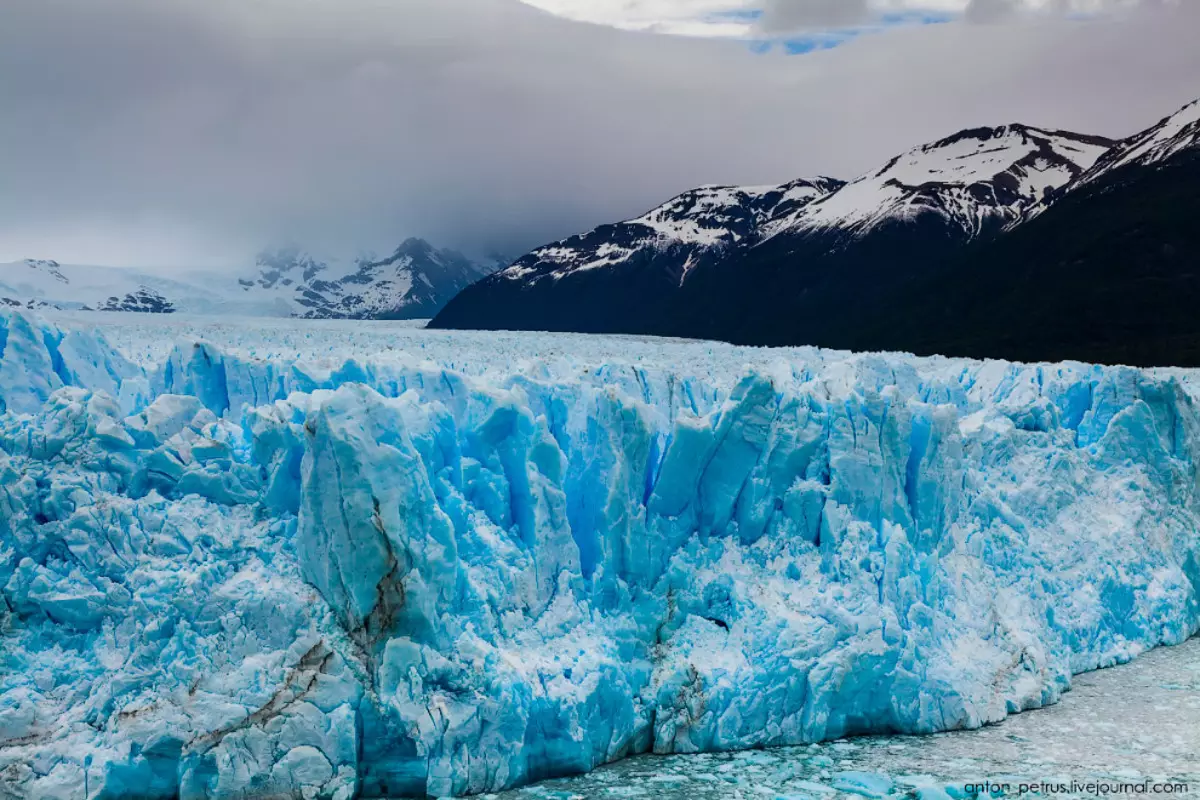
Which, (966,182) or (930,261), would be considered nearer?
(930,261)

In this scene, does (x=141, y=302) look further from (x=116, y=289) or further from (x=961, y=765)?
(x=961, y=765)

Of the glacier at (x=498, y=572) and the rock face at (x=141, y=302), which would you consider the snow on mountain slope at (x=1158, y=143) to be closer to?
the glacier at (x=498, y=572)

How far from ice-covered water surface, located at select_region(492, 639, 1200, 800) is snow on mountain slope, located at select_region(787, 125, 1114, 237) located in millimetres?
58042

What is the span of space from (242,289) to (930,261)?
8269 centimetres

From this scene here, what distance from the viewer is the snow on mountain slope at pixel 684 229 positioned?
73938mm

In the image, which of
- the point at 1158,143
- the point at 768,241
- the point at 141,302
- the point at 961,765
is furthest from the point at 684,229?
the point at 961,765

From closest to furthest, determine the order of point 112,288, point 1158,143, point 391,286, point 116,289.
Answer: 1. point 1158,143
2. point 116,289
3. point 112,288
4. point 391,286

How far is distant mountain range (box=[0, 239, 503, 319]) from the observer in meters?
98.2

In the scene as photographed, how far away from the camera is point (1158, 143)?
5734cm

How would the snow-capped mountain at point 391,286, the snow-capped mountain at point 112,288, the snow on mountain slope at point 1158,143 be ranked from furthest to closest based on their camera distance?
the snow-capped mountain at point 391,286 → the snow-capped mountain at point 112,288 → the snow on mountain slope at point 1158,143

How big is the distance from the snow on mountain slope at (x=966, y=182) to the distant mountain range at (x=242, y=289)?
158 ft

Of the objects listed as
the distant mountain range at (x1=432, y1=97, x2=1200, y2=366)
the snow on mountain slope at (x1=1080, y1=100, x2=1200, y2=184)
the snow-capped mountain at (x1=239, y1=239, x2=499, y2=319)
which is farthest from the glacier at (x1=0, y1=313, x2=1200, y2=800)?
the snow-capped mountain at (x1=239, y1=239, x2=499, y2=319)

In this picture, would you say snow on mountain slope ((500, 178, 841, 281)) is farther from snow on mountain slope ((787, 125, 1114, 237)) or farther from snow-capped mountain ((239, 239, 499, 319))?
snow-capped mountain ((239, 239, 499, 319))

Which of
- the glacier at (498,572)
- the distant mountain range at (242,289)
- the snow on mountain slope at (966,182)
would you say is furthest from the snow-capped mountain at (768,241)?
the glacier at (498,572)
